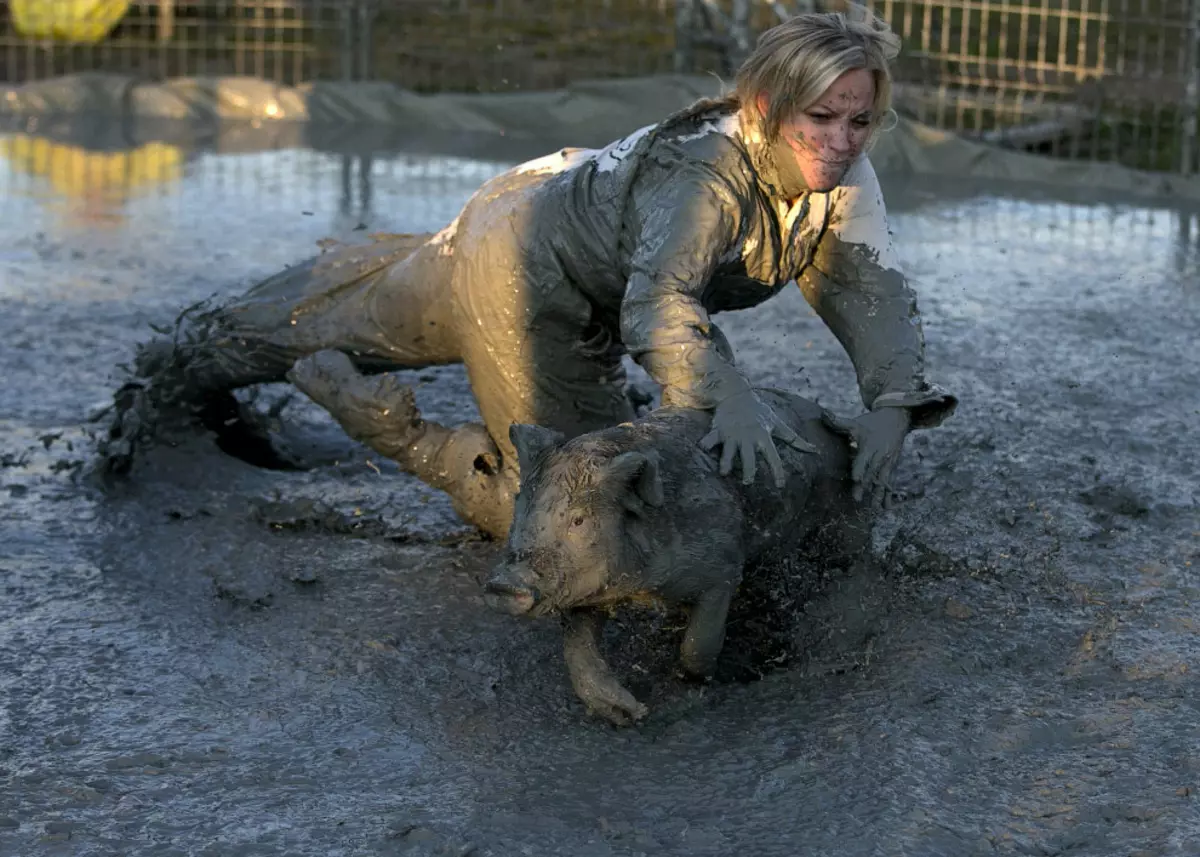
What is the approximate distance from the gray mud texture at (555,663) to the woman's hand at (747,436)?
59cm

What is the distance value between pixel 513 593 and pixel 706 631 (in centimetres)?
51

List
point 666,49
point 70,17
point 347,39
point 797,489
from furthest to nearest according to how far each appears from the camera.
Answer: point 70,17
point 347,39
point 666,49
point 797,489

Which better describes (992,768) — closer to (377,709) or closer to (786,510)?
(786,510)

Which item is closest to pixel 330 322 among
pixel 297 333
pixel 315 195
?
pixel 297 333

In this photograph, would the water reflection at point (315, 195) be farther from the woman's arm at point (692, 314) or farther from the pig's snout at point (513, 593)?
the pig's snout at point (513, 593)

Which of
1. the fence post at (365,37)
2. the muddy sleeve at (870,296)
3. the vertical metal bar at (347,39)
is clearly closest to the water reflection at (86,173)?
the vertical metal bar at (347,39)

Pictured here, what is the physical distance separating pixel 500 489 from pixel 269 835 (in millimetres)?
1747

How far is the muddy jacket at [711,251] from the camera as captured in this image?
423 cm

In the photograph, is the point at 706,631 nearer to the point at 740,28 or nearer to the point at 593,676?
the point at 593,676

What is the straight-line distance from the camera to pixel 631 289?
430 cm

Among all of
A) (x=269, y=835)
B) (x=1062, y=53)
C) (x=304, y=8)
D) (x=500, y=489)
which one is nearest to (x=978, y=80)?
(x=1062, y=53)

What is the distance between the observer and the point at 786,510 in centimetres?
432

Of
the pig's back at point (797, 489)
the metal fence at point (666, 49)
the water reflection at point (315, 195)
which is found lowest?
the pig's back at point (797, 489)

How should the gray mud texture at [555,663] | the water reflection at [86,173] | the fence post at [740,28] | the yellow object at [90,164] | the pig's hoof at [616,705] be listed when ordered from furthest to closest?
the fence post at [740,28] → the yellow object at [90,164] → the water reflection at [86,173] → the pig's hoof at [616,705] → the gray mud texture at [555,663]
